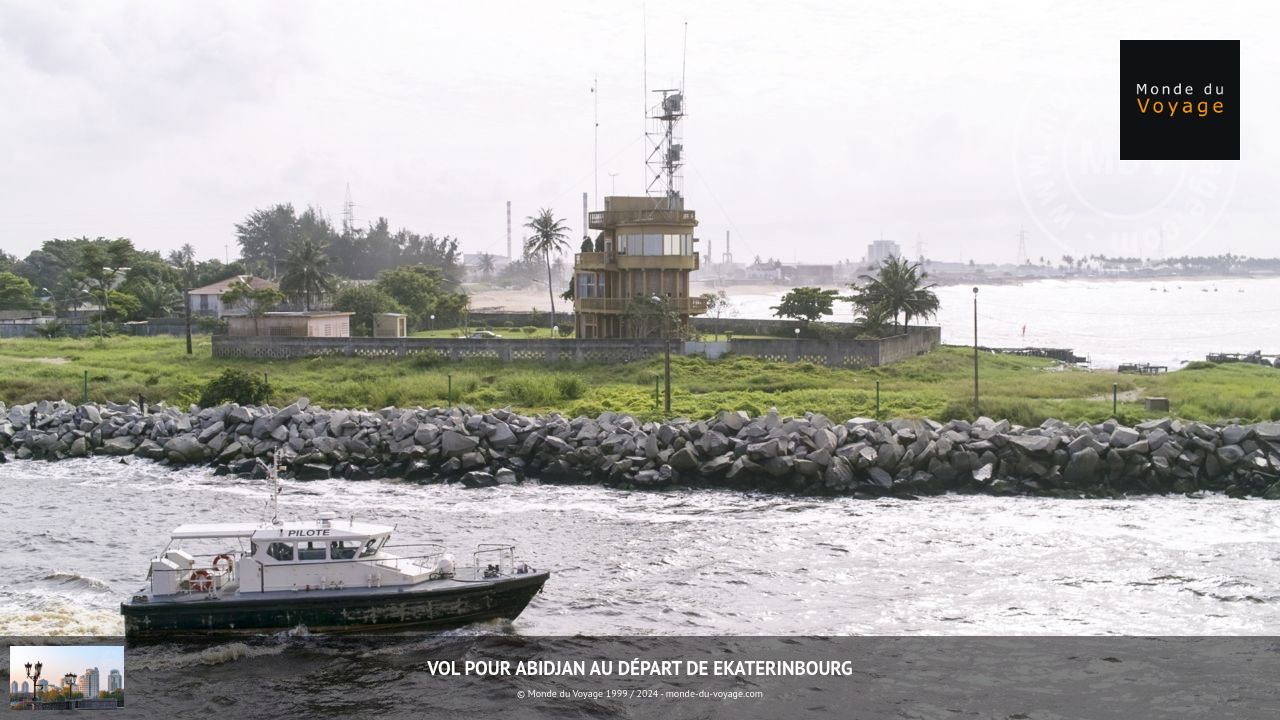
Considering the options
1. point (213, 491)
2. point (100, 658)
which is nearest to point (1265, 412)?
point (213, 491)

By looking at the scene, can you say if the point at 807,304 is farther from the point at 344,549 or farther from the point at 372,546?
the point at 344,549

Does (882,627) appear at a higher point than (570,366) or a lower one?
lower

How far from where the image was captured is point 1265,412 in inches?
2083

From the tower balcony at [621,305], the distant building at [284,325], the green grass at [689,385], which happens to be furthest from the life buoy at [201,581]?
the distant building at [284,325]

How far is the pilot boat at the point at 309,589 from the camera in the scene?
28.3 meters

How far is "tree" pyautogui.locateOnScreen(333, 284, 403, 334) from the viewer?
313ft

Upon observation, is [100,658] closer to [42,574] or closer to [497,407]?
[42,574]

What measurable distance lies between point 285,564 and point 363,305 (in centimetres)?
6962

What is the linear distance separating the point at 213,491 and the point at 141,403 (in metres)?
18.0

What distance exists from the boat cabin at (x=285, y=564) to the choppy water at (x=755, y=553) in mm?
2322

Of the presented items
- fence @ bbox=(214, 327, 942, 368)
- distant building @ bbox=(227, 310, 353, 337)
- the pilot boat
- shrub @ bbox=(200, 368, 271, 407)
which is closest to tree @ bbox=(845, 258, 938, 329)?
fence @ bbox=(214, 327, 942, 368)

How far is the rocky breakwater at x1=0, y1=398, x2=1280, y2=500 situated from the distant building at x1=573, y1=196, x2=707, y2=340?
27195 mm

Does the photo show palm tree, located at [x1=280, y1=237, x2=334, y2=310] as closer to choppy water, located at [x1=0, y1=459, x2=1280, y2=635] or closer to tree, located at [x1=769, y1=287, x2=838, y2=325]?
tree, located at [x1=769, y1=287, x2=838, y2=325]

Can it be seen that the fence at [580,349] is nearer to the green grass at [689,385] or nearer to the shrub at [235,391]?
the green grass at [689,385]
